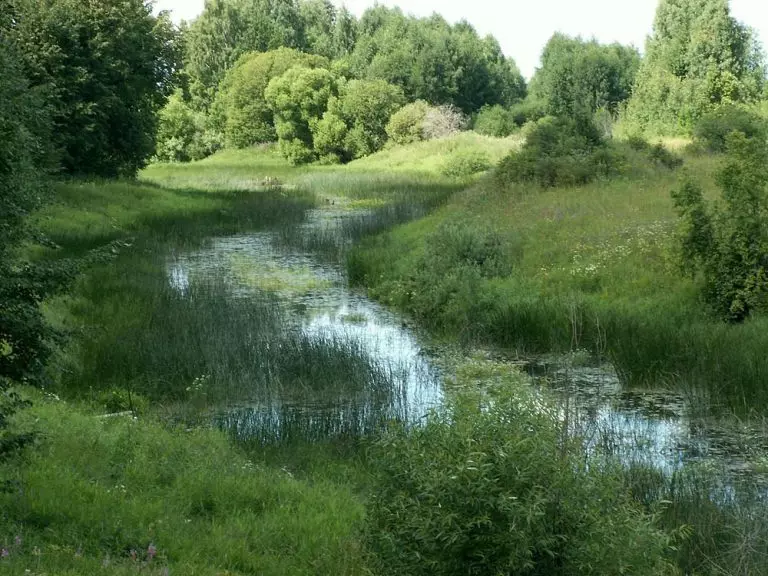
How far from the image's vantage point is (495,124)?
6744 cm

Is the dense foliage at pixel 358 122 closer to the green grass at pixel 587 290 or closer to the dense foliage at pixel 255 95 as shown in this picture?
the dense foliage at pixel 255 95

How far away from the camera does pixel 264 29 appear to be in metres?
90.7

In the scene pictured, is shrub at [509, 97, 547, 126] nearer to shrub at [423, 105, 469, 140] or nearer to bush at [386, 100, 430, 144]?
shrub at [423, 105, 469, 140]

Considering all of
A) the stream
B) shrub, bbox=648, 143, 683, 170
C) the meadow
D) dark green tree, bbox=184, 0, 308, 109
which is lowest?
the stream

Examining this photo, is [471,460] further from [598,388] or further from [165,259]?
[165,259]

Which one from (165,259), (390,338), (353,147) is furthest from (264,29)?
(390,338)

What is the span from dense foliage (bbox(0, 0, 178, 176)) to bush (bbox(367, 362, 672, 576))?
89.6ft

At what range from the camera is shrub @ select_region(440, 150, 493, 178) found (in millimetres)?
46562

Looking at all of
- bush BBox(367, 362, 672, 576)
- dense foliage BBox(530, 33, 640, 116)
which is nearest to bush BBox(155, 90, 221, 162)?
dense foliage BBox(530, 33, 640, 116)

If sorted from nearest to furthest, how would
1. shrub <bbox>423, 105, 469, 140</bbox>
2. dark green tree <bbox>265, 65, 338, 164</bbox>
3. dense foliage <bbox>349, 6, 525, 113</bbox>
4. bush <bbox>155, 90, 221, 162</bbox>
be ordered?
shrub <bbox>423, 105, 469, 140</bbox> < dark green tree <bbox>265, 65, 338, 164</bbox> < bush <bbox>155, 90, 221, 162</bbox> < dense foliage <bbox>349, 6, 525, 113</bbox>

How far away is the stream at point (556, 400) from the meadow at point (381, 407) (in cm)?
23

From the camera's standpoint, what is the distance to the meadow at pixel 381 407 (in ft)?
19.2

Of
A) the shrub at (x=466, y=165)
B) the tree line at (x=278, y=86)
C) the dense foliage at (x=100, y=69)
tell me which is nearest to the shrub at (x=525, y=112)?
the tree line at (x=278, y=86)

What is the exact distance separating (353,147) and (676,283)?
5052 cm
